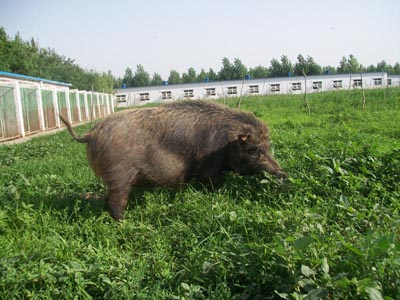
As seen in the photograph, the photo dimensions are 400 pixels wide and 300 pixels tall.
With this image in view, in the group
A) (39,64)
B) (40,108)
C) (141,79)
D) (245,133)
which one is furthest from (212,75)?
(245,133)

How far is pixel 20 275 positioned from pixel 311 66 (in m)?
65.4

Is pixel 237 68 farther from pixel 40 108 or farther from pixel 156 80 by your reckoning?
pixel 40 108

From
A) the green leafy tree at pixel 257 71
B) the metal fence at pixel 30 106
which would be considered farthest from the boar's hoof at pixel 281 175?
the green leafy tree at pixel 257 71

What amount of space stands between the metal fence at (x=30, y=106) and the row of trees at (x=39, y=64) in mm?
2495

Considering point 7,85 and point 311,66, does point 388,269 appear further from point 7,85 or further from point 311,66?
point 311,66

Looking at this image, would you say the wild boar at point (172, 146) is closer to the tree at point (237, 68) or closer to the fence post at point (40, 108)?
the fence post at point (40, 108)

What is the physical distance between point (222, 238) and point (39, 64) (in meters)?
38.0

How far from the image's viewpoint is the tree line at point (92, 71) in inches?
1137

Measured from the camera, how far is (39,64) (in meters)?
35.4

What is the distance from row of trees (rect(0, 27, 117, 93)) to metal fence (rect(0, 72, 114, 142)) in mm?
2495

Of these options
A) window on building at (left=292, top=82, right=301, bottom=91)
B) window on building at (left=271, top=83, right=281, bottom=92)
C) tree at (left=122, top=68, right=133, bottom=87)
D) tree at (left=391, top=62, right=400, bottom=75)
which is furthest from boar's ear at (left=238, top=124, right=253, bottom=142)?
tree at (left=391, top=62, right=400, bottom=75)

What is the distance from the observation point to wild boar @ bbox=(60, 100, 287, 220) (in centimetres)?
349

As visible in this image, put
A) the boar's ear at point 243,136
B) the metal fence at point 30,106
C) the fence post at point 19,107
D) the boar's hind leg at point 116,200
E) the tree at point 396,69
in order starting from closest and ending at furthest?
the boar's hind leg at point 116,200
the boar's ear at point 243,136
the metal fence at point 30,106
the fence post at point 19,107
the tree at point 396,69

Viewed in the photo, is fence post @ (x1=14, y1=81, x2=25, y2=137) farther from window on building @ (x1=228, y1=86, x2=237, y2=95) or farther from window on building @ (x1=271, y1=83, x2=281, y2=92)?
window on building @ (x1=271, y1=83, x2=281, y2=92)
